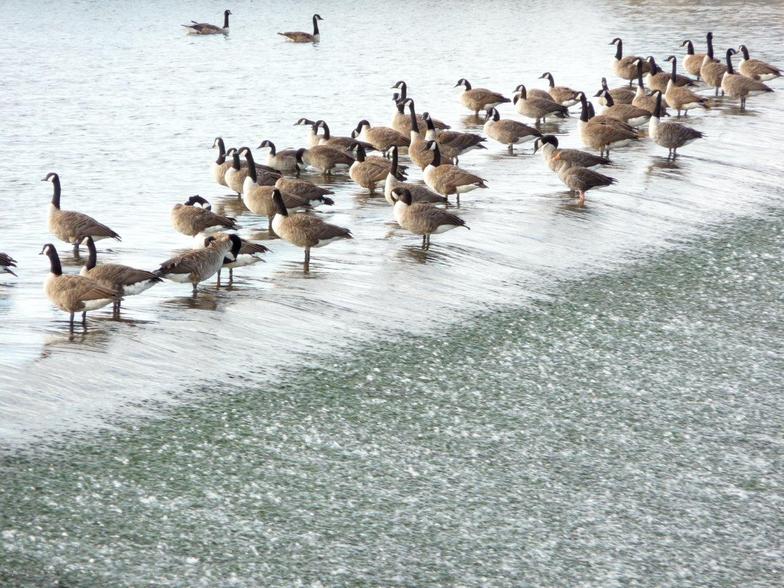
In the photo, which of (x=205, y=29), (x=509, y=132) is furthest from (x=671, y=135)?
(x=205, y=29)

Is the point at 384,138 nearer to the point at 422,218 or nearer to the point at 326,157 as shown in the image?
the point at 326,157

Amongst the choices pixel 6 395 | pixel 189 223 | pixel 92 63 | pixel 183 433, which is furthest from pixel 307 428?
→ pixel 92 63

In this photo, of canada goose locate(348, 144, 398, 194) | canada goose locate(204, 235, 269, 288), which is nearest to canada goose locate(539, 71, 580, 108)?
canada goose locate(348, 144, 398, 194)

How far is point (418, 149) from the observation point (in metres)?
23.3

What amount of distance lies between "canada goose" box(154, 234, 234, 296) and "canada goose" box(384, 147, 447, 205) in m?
4.77

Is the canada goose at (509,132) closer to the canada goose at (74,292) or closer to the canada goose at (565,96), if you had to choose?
the canada goose at (565,96)

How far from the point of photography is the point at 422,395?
41.9 ft

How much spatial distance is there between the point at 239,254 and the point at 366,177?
627cm

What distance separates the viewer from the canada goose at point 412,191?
771 inches

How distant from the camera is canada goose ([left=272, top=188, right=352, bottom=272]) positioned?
16.9 meters

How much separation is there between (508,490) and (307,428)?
2248 mm

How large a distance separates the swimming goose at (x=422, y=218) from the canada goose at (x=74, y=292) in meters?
5.27

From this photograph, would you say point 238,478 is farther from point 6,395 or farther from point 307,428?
point 6,395

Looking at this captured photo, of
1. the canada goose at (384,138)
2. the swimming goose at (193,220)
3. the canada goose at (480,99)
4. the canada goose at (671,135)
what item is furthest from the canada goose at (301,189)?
the canada goose at (480,99)
